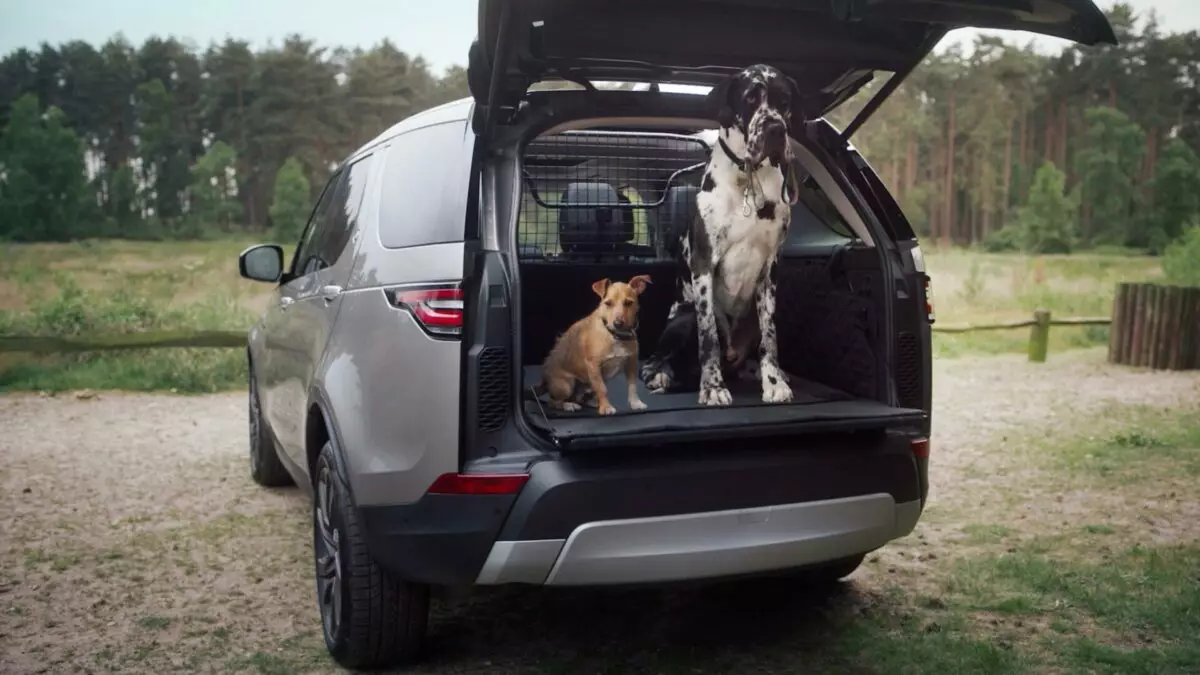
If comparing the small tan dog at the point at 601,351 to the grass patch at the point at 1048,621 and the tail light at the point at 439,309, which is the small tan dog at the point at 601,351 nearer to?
the tail light at the point at 439,309

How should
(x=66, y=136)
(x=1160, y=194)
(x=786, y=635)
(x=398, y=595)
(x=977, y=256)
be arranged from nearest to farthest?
(x=398, y=595) → (x=786, y=635) → (x=66, y=136) → (x=1160, y=194) → (x=977, y=256)

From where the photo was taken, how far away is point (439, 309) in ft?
8.75

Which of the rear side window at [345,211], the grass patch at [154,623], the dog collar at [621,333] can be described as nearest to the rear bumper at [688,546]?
the dog collar at [621,333]

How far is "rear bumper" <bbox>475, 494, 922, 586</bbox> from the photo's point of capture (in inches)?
102

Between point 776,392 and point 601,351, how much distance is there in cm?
64

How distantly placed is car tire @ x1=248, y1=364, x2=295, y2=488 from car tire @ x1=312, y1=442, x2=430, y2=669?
8.58 feet

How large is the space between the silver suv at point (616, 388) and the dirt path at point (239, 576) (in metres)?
0.43

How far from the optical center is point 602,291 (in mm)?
3240

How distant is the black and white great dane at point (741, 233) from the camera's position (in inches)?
126

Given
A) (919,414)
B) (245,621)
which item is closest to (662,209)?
(919,414)

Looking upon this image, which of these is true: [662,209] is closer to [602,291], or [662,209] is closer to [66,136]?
[602,291]

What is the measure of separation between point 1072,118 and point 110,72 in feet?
52.7

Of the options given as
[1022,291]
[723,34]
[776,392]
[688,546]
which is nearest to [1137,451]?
[776,392]

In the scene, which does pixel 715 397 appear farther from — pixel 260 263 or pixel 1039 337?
pixel 1039 337
